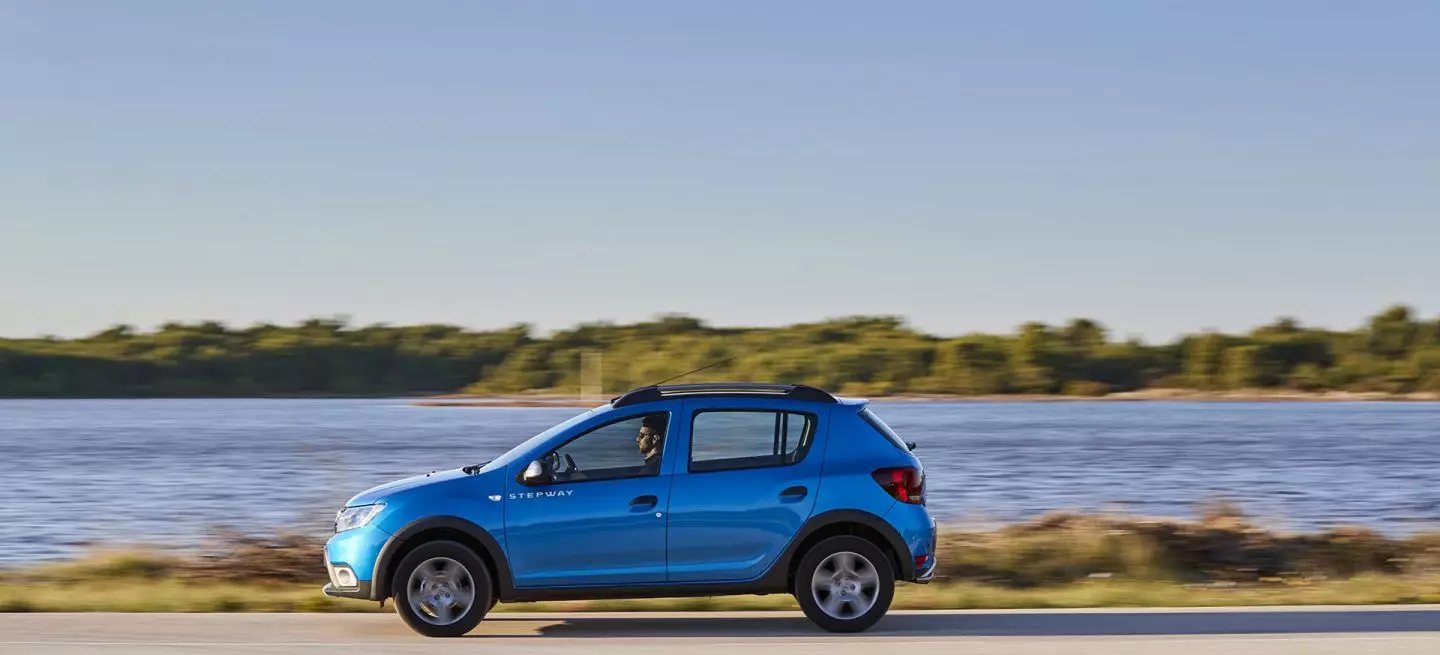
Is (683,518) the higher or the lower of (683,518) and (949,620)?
the higher

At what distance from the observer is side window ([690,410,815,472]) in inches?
437

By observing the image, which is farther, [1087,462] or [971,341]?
[971,341]

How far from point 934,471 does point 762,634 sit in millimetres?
36448

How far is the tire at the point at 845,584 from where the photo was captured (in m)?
11.0

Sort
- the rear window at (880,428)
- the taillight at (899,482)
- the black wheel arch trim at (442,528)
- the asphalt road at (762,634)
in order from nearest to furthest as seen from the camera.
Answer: the asphalt road at (762,634) < the black wheel arch trim at (442,528) < the taillight at (899,482) < the rear window at (880,428)

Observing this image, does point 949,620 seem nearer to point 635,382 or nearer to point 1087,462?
point 1087,462

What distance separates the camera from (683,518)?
11.0 metres

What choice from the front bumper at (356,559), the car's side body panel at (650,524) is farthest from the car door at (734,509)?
the front bumper at (356,559)

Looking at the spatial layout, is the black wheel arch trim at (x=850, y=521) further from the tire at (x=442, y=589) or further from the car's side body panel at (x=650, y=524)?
the tire at (x=442, y=589)

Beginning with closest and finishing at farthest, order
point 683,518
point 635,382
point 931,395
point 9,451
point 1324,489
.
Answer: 1. point 683,518
2. point 1324,489
3. point 9,451
4. point 635,382
5. point 931,395

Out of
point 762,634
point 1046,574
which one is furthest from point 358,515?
point 1046,574

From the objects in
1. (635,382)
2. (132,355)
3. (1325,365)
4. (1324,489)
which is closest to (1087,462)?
(1324,489)

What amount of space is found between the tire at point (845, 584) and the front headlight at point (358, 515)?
2.79 m

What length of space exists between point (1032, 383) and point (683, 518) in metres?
153
